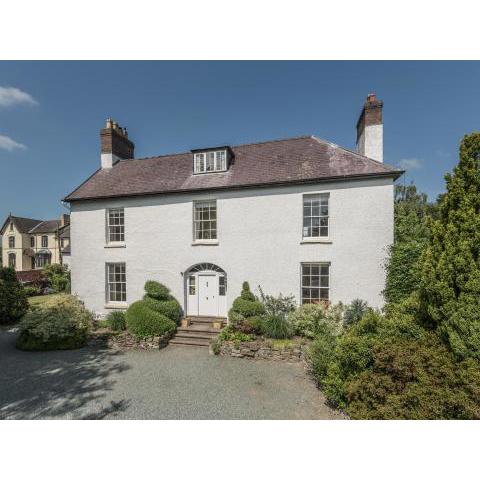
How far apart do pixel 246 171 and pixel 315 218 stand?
14.8 ft

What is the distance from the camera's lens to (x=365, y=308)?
11.2 meters

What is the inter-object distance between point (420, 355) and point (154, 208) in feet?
42.8

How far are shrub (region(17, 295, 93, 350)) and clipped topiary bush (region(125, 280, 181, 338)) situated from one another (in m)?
2.28

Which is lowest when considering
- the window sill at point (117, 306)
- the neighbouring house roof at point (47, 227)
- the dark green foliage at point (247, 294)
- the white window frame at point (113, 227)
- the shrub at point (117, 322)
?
the shrub at point (117, 322)

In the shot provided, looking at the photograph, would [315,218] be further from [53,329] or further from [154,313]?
[53,329]

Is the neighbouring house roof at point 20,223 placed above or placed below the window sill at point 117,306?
above

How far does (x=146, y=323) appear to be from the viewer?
11.3 meters

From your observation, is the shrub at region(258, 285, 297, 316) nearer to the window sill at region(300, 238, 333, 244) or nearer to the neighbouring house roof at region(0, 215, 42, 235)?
the window sill at region(300, 238, 333, 244)

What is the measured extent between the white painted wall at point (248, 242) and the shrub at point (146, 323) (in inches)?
74.6

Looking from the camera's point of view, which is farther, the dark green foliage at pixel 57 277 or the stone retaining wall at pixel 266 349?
the dark green foliage at pixel 57 277

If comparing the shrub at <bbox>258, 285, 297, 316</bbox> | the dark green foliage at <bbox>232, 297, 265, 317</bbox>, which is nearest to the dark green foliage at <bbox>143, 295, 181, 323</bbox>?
the dark green foliage at <bbox>232, 297, 265, 317</bbox>

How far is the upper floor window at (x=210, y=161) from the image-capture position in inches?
553

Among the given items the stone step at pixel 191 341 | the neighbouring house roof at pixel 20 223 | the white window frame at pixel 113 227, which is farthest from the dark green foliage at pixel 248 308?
the neighbouring house roof at pixel 20 223

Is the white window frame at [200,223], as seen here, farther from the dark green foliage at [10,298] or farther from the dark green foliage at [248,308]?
the dark green foliage at [10,298]
